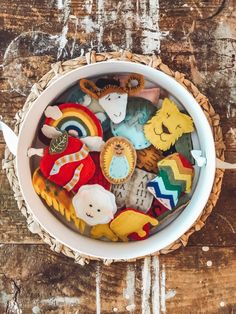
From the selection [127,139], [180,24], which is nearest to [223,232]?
[127,139]

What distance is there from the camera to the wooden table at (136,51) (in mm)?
1050

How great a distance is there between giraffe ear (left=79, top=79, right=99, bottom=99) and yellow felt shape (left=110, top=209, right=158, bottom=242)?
0.18m

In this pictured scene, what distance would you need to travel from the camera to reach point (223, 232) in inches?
41.9

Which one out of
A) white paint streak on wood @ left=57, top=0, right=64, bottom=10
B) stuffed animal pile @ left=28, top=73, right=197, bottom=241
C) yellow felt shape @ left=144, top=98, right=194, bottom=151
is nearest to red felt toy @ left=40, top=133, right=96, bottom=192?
stuffed animal pile @ left=28, top=73, right=197, bottom=241

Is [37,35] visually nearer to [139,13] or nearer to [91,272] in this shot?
[139,13]

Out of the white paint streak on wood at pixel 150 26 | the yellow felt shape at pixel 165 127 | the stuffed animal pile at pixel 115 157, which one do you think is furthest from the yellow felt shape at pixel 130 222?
the white paint streak on wood at pixel 150 26

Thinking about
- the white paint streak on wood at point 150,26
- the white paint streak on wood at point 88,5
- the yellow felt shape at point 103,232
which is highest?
the white paint streak on wood at point 88,5

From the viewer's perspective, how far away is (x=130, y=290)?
3.51 feet

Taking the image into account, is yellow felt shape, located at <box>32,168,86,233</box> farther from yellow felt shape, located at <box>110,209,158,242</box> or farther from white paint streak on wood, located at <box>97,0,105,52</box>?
white paint streak on wood, located at <box>97,0,105,52</box>

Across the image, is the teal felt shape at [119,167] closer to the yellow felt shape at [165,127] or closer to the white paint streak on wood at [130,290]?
the yellow felt shape at [165,127]

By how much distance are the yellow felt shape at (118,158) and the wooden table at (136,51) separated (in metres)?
0.14

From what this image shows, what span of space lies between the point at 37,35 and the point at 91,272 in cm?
37

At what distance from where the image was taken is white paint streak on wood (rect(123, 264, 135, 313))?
3.50 ft

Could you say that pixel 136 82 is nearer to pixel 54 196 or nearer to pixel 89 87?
pixel 89 87
